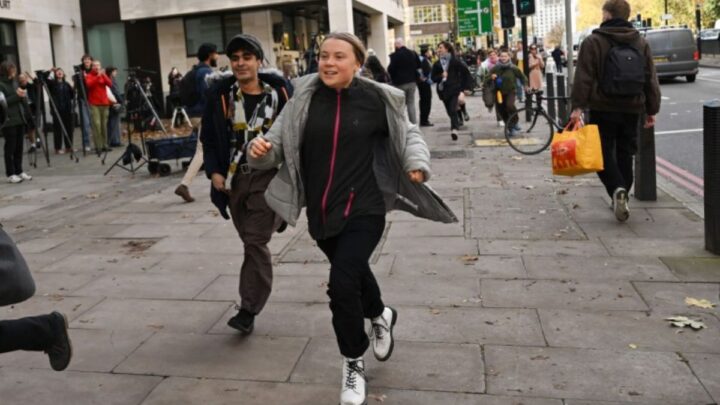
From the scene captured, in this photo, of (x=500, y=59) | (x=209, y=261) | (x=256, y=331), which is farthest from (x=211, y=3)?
(x=256, y=331)

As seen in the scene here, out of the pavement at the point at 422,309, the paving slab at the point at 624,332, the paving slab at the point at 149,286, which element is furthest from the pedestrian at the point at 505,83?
the paving slab at the point at 624,332

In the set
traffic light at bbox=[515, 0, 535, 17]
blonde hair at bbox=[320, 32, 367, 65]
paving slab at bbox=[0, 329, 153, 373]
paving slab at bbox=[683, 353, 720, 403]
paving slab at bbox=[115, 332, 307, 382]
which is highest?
traffic light at bbox=[515, 0, 535, 17]

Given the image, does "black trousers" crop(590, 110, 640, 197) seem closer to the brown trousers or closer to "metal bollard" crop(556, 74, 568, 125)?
the brown trousers

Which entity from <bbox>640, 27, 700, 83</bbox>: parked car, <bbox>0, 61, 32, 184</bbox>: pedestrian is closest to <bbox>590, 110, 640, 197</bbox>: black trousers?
<bbox>0, 61, 32, 184</bbox>: pedestrian

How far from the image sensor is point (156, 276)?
5.82 metres

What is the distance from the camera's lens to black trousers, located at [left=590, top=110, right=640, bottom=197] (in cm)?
679

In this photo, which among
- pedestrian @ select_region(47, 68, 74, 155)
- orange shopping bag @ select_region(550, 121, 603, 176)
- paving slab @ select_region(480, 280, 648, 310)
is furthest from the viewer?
pedestrian @ select_region(47, 68, 74, 155)

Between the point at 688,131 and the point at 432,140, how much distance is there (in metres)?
4.50

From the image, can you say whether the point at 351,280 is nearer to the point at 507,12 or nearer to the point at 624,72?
the point at 624,72

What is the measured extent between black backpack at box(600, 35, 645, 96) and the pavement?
1165 millimetres

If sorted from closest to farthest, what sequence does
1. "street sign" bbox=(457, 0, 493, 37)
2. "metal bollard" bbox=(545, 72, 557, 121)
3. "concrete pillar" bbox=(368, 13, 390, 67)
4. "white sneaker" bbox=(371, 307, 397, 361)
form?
"white sneaker" bbox=(371, 307, 397, 361)
"metal bollard" bbox=(545, 72, 557, 121)
"street sign" bbox=(457, 0, 493, 37)
"concrete pillar" bbox=(368, 13, 390, 67)

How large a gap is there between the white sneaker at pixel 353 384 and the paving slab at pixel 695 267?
2739 millimetres

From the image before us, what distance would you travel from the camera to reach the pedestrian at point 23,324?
296 centimetres

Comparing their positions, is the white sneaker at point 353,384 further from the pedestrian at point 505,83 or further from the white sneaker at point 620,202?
the pedestrian at point 505,83
